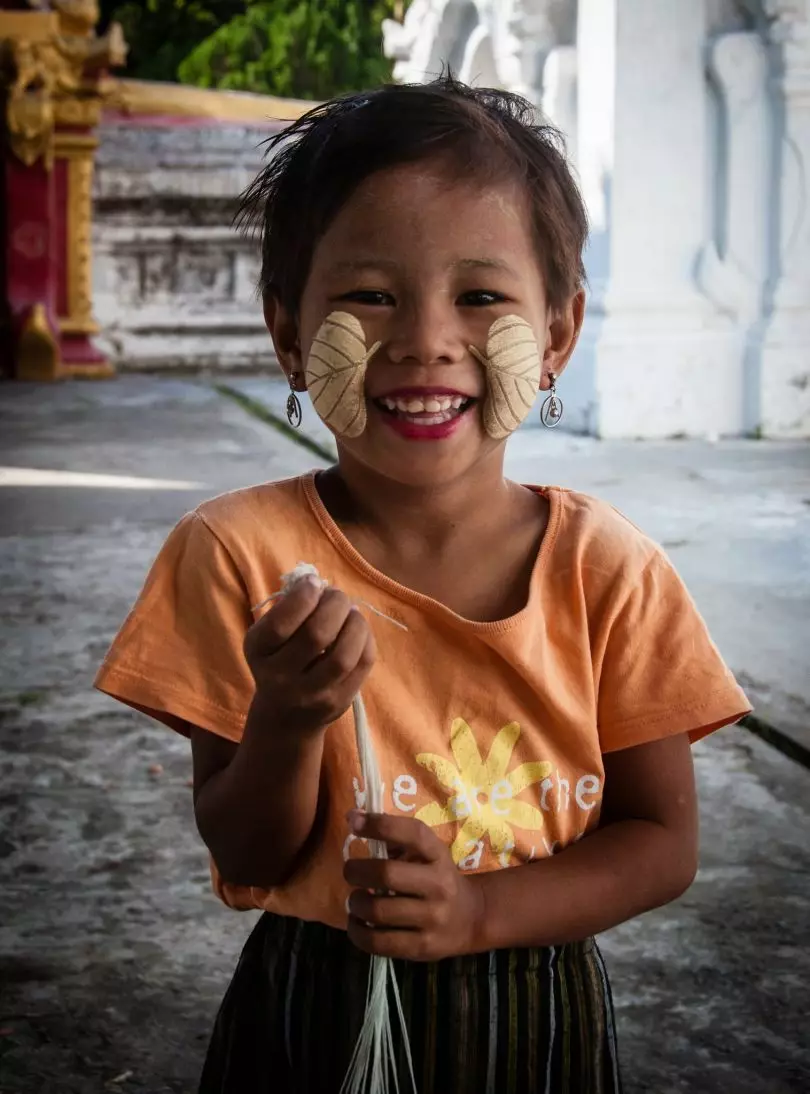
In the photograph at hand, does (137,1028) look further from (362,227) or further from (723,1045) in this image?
(362,227)

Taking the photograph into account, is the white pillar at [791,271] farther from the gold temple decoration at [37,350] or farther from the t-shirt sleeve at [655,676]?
the gold temple decoration at [37,350]

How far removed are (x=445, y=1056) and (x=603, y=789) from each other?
0.81ft

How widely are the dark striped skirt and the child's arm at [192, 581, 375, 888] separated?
0.26 ft

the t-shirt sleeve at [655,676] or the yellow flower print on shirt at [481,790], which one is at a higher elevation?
the t-shirt sleeve at [655,676]

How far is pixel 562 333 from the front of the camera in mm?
1288

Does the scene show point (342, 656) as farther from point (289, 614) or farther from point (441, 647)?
point (441, 647)

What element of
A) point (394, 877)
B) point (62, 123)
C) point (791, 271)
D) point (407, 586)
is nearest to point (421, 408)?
point (407, 586)

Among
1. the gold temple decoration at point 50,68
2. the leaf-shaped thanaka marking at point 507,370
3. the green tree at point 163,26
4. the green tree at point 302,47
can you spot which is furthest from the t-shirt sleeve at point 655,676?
the green tree at point 163,26

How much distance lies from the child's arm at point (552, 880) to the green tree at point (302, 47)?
16.4m

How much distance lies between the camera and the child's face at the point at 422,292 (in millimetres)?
1129

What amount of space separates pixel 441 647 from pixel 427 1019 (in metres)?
0.29

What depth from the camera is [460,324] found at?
1145 millimetres

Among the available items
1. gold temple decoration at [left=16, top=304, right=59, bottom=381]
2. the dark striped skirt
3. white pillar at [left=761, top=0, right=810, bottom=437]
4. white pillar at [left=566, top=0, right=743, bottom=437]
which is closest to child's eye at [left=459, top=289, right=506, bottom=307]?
the dark striped skirt

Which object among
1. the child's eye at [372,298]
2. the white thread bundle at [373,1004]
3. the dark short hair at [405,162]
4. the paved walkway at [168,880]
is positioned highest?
the dark short hair at [405,162]
